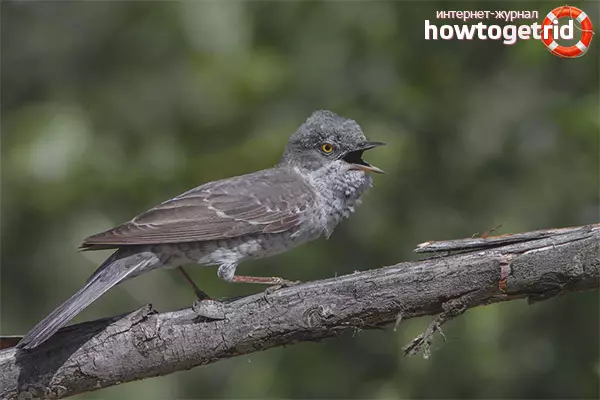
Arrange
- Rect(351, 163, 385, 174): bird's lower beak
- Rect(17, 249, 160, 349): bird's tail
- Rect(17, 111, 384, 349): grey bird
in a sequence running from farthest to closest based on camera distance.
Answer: Rect(351, 163, 385, 174): bird's lower beak → Rect(17, 111, 384, 349): grey bird → Rect(17, 249, 160, 349): bird's tail

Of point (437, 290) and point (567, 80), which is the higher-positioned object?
point (567, 80)

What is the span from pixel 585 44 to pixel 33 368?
12.6 feet

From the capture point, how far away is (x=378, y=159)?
570 centimetres

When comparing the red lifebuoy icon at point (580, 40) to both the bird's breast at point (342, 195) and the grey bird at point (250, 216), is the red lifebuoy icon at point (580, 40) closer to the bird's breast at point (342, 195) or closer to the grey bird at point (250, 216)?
the grey bird at point (250, 216)

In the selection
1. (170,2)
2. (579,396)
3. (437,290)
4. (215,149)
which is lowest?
(579,396)

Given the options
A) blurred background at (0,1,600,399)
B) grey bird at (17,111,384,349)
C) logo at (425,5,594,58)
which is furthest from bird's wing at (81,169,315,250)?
logo at (425,5,594,58)

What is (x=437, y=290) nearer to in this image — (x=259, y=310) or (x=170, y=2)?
(x=259, y=310)

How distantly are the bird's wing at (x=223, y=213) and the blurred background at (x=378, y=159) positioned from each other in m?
0.87

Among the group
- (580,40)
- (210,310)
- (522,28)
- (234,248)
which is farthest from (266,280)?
(580,40)

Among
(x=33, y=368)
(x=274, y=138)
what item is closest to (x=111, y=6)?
(x=274, y=138)

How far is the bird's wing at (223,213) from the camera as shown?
13.7 feet

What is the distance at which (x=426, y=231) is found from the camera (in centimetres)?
576

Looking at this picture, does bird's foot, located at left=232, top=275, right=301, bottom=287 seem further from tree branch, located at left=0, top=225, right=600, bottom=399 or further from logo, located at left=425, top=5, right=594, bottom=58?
logo, located at left=425, top=5, right=594, bottom=58

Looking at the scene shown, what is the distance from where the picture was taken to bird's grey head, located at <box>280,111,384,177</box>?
4973 mm
